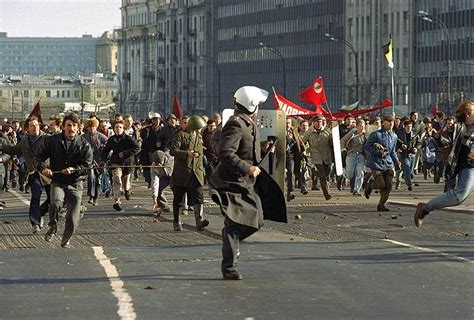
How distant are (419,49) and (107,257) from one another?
99.9 m

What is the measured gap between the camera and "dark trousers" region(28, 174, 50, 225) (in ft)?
77.1

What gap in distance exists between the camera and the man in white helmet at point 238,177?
15.3m

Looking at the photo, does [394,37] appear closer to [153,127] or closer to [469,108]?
[153,127]

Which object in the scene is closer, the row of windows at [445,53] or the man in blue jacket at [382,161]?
the man in blue jacket at [382,161]

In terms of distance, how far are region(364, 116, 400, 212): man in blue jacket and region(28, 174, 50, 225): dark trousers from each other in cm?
630

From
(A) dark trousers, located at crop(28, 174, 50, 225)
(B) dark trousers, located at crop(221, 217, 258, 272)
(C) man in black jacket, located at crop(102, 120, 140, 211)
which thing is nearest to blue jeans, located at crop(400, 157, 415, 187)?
(C) man in black jacket, located at crop(102, 120, 140, 211)

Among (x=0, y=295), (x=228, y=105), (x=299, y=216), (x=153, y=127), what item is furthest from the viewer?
(x=228, y=105)

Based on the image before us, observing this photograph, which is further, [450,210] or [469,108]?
[450,210]

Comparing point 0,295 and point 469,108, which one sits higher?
point 469,108

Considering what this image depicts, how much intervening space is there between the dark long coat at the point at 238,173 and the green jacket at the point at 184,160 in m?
8.42

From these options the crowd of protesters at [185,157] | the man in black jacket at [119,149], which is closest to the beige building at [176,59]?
the crowd of protesters at [185,157]

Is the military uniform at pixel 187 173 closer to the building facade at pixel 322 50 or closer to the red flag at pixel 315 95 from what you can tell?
the red flag at pixel 315 95

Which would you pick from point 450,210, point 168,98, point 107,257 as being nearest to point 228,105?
point 168,98

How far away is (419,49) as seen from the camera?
117m
